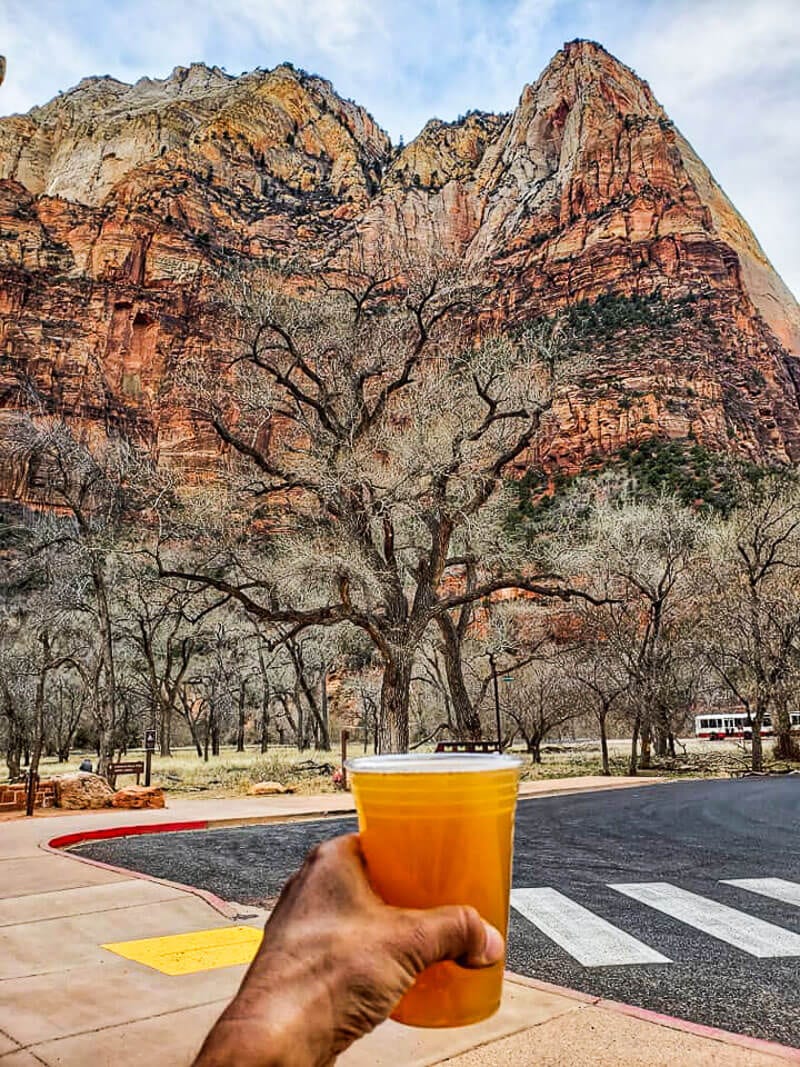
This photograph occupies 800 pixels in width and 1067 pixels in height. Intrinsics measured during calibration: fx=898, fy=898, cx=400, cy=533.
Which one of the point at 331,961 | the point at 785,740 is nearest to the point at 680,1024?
the point at 331,961

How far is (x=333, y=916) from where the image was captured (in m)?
1.07

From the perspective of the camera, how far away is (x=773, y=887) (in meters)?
7.02

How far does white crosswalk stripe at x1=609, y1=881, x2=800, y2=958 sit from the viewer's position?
5.10 metres

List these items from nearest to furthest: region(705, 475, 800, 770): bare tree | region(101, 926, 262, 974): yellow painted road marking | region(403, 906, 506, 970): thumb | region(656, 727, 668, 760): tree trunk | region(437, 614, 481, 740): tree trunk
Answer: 1. region(403, 906, 506, 970): thumb
2. region(101, 926, 262, 974): yellow painted road marking
3. region(437, 614, 481, 740): tree trunk
4. region(705, 475, 800, 770): bare tree
5. region(656, 727, 668, 760): tree trunk

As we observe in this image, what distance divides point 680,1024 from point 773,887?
13.4ft

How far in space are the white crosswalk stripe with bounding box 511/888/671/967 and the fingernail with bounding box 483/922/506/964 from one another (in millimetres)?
4041

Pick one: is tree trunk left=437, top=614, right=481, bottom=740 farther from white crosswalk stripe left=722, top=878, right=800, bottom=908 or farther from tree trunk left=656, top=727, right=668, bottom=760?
white crosswalk stripe left=722, top=878, right=800, bottom=908

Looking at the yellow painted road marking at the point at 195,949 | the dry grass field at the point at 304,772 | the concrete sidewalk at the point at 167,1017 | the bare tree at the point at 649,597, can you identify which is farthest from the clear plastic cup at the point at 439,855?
the bare tree at the point at 649,597

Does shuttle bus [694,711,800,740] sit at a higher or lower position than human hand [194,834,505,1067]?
lower

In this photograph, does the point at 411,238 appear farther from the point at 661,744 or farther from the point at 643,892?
the point at 643,892

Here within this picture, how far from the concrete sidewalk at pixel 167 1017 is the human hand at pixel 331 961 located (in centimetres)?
245

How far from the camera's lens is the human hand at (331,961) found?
Answer: 96 centimetres

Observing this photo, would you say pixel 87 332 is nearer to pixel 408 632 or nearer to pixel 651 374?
pixel 651 374

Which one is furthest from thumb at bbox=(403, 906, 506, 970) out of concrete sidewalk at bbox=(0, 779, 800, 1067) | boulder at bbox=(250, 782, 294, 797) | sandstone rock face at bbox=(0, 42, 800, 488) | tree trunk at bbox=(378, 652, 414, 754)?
sandstone rock face at bbox=(0, 42, 800, 488)
